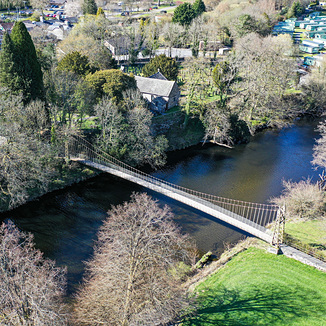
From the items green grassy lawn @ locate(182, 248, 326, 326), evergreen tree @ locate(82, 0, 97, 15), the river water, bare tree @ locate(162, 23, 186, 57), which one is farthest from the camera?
evergreen tree @ locate(82, 0, 97, 15)

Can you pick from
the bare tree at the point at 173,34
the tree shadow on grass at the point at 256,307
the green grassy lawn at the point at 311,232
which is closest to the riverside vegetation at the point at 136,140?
the tree shadow on grass at the point at 256,307

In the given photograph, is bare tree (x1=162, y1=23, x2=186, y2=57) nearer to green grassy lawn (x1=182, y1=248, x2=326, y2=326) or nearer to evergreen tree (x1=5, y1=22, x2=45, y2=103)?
evergreen tree (x1=5, y1=22, x2=45, y2=103)

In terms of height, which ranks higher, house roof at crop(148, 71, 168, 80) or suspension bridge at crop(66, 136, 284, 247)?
house roof at crop(148, 71, 168, 80)

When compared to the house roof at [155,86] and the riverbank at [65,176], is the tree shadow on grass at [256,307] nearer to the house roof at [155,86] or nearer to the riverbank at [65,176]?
→ the riverbank at [65,176]

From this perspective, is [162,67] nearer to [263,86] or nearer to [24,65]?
[263,86]

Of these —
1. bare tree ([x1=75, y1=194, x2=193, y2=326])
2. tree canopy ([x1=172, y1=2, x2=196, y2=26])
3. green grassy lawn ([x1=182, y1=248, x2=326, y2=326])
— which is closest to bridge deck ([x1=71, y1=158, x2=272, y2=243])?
green grassy lawn ([x1=182, y1=248, x2=326, y2=326])

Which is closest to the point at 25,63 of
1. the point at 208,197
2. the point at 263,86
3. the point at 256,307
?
the point at 208,197
